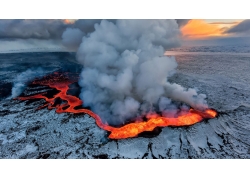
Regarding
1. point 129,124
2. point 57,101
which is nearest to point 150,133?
point 129,124

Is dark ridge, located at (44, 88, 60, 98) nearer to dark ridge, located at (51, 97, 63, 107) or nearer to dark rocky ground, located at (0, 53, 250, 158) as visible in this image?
dark ridge, located at (51, 97, 63, 107)

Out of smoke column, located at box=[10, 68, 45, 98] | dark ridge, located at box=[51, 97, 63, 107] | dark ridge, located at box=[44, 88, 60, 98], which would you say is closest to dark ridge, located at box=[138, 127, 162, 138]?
dark ridge, located at box=[51, 97, 63, 107]

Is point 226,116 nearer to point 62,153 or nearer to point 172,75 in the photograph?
point 172,75

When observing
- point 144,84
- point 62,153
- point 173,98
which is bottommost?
point 62,153

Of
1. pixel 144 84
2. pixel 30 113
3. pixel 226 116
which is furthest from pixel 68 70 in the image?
pixel 226 116

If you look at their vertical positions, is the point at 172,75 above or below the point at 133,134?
above
